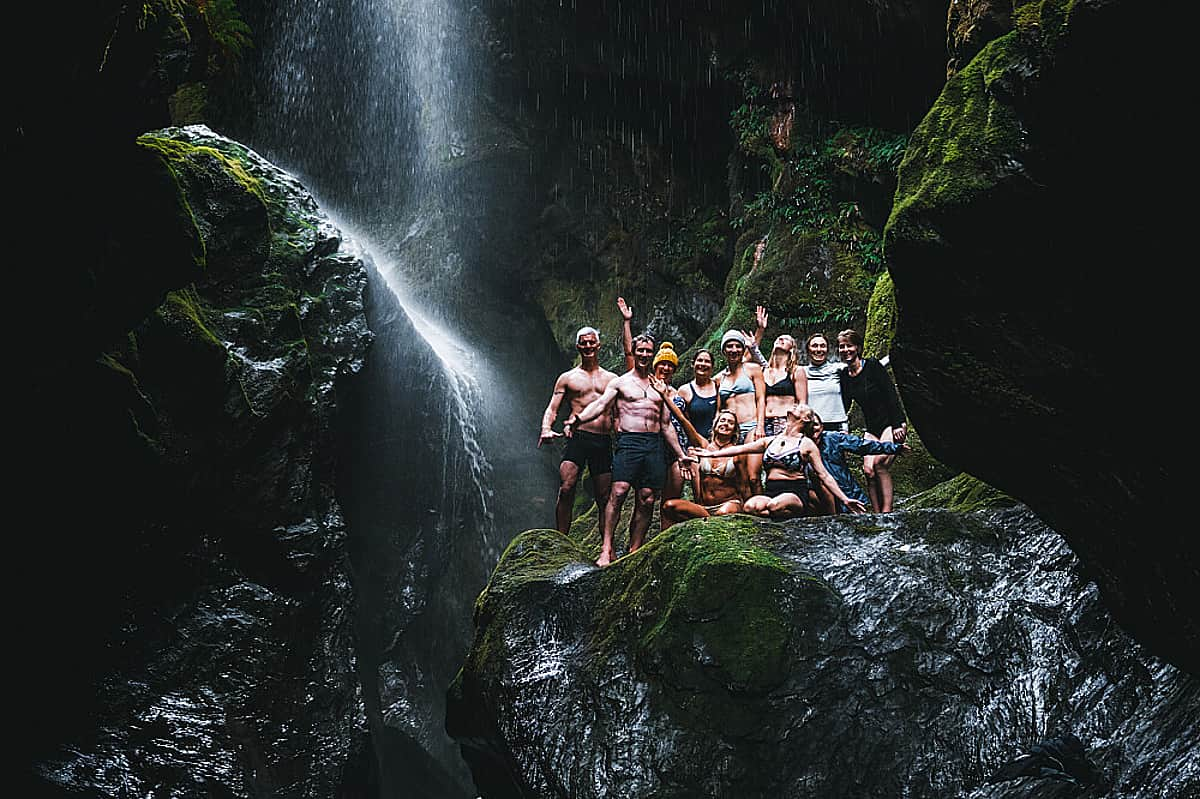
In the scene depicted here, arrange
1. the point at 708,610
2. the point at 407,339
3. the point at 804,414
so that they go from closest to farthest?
the point at 708,610
the point at 804,414
the point at 407,339

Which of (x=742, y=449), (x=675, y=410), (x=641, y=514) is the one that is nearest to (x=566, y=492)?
(x=641, y=514)

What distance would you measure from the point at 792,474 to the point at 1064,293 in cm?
370

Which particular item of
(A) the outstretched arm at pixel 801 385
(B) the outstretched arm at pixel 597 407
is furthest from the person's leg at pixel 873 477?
(B) the outstretched arm at pixel 597 407

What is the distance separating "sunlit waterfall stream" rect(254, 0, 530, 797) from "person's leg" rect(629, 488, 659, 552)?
15.4 feet

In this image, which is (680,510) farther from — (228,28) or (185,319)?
(228,28)

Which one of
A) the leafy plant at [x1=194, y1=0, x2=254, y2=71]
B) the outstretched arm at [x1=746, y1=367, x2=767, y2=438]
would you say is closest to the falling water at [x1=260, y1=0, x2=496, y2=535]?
the leafy plant at [x1=194, y1=0, x2=254, y2=71]

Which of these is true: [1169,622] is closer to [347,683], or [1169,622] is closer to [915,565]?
[915,565]

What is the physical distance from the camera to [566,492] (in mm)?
7586

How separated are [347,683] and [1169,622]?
7.59m

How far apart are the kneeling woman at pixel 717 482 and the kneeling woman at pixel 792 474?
0.36 meters

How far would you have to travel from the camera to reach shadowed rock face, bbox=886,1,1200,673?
2.72 m

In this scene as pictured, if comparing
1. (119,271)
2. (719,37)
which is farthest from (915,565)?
(719,37)

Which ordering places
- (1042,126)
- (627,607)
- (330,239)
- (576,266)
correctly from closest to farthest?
1. (1042,126)
2. (627,607)
3. (330,239)
4. (576,266)

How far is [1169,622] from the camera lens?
11.6 ft
